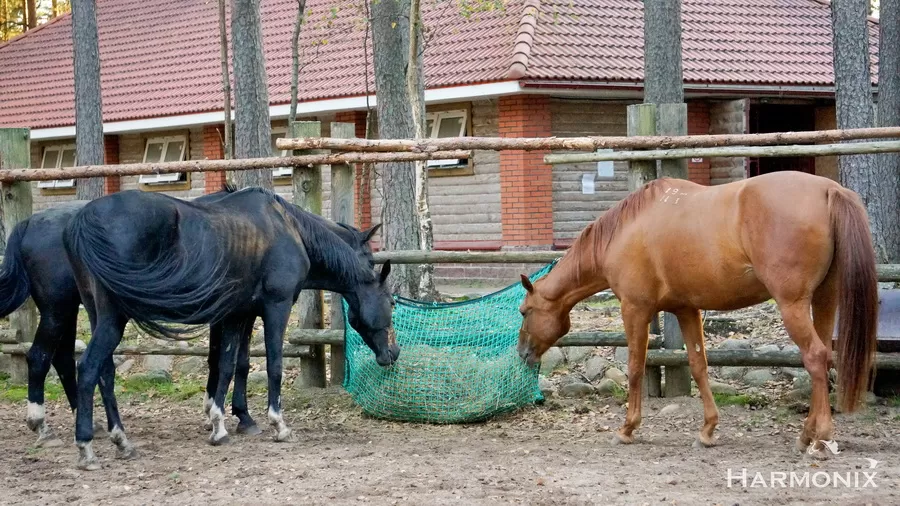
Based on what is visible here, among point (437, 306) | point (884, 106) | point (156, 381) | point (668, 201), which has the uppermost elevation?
point (884, 106)

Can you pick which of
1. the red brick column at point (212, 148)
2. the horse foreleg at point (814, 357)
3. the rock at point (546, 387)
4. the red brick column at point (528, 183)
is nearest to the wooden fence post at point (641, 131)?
the rock at point (546, 387)

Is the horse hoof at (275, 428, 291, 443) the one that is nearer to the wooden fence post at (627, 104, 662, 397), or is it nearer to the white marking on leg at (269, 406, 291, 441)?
the white marking on leg at (269, 406, 291, 441)

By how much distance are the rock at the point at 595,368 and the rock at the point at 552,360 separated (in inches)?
15.2

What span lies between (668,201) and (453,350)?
1.94 metres

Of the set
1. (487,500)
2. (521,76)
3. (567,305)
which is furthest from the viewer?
(521,76)

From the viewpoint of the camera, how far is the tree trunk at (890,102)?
1025cm

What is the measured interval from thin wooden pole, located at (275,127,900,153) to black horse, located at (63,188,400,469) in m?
0.79

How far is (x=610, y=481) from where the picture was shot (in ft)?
16.6

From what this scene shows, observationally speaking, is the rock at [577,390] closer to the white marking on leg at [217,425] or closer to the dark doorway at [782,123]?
the white marking on leg at [217,425]

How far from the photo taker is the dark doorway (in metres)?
18.7

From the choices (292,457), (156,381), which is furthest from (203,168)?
(292,457)

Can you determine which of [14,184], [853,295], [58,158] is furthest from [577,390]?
[58,158]

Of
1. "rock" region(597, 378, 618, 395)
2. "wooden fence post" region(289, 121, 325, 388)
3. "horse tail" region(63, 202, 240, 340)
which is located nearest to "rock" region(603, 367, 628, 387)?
"rock" region(597, 378, 618, 395)

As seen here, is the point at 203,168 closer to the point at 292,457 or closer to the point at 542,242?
the point at 292,457
